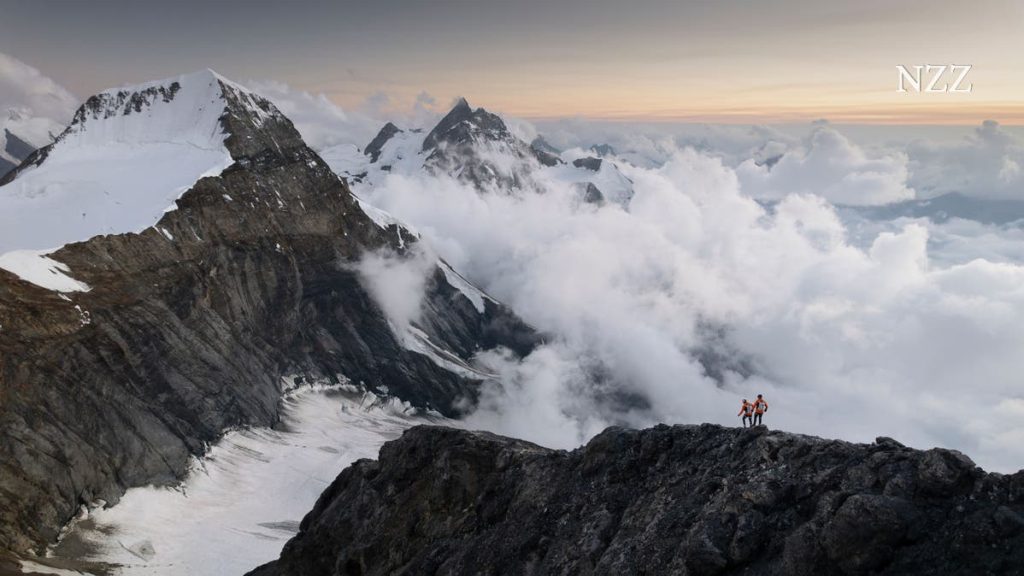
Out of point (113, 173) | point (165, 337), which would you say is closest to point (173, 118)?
point (113, 173)

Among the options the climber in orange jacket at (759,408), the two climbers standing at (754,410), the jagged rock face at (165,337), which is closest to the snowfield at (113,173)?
the jagged rock face at (165,337)

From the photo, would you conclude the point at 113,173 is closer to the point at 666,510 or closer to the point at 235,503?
the point at 235,503

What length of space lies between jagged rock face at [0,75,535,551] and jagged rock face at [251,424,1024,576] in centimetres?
6940

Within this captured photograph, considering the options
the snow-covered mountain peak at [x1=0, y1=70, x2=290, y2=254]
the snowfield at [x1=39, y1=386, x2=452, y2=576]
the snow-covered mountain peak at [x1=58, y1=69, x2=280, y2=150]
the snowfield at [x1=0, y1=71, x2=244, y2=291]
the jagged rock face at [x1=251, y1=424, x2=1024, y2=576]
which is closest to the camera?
the jagged rock face at [x1=251, y1=424, x2=1024, y2=576]

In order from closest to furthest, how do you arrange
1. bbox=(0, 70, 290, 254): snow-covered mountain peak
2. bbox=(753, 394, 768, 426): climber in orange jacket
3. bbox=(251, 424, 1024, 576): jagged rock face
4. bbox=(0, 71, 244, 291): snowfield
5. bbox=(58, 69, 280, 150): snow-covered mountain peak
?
bbox=(251, 424, 1024, 576): jagged rock face → bbox=(753, 394, 768, 426): climber in orange jacket → bbox=(0, 71, 244, 291): snowfield → bbox=(0, 70, 290, 254): snow-covered mountain peak → bbox=(58, 69, 280, 150): snow-covered mountain peak

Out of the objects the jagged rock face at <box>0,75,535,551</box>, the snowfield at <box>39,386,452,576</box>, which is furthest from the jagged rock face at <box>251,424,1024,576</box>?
the jagged rock face at <box>0,75,535,551</box>

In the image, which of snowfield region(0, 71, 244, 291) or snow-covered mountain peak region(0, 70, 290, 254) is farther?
snow-covered mountain peak region(0, 70, 290, 254)

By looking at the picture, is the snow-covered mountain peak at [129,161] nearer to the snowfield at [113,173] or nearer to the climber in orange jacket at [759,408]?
the snowfield at [113,173]

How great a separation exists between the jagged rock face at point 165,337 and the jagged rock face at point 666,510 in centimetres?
6940

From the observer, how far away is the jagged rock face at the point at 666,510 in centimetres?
2583

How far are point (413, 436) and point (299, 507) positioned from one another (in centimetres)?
9651

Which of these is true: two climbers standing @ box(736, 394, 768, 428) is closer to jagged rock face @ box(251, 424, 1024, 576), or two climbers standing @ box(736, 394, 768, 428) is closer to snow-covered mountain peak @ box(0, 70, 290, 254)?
jagged rock face @ box(251, 424, 1024, 576)

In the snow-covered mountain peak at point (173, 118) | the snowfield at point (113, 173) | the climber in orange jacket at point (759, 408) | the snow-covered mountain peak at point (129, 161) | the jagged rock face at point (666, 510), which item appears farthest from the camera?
the snow-covered mountain peak at point (173, 118)

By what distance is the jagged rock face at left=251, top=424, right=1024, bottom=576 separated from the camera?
25828mm
